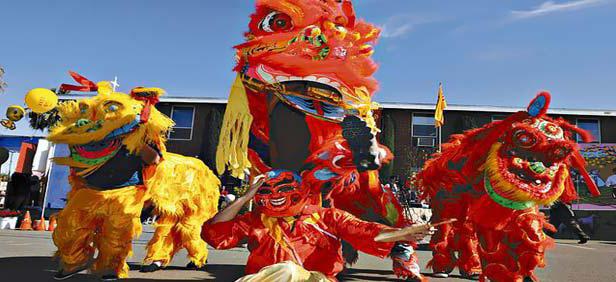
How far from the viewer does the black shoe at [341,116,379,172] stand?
1950 millimetres

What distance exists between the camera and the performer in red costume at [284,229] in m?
1.91

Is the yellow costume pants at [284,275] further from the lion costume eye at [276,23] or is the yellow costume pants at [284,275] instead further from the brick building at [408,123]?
the brick building at [408,123]

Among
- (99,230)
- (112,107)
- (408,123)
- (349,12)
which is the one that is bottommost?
(99,230)

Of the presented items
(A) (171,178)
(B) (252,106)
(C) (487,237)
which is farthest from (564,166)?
(A) (171,178)

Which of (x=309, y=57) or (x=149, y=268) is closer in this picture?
(x=309, y=57)

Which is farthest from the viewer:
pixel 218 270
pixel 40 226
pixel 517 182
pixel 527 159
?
pixel 40 226

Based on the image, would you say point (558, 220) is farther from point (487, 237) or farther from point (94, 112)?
point (94, 112)

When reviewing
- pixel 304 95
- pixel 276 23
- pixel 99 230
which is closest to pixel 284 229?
pixel 304 95

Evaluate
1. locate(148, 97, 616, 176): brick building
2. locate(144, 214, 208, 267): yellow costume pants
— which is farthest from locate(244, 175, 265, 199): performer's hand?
locate(148, 97, 616, 176): brick building

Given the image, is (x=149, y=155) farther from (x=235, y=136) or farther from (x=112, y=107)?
(x=235, y=136)

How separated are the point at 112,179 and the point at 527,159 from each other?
320 cm

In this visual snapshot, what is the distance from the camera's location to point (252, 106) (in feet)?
7.69

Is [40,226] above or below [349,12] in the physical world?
below

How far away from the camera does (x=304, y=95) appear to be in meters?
2.19
